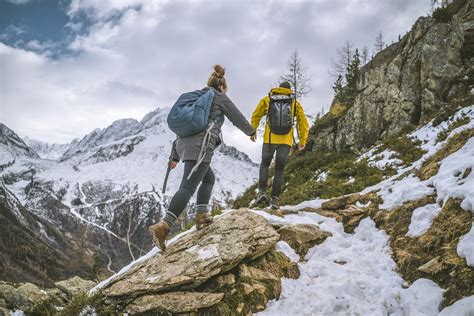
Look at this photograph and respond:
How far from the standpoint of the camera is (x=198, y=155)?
4844mm

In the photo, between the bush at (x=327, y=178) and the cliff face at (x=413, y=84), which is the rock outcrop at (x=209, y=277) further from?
the cliff face at (x=413, y=84)

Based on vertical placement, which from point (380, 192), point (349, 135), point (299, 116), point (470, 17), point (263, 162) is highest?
point (470, 17)

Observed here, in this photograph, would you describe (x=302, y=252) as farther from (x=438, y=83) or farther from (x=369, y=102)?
(x=369, y=102)

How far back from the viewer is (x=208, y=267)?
4375 millimetres

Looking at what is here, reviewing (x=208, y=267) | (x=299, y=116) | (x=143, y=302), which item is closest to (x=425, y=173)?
(x=299, y=116)

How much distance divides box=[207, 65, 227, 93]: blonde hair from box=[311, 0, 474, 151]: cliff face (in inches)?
370

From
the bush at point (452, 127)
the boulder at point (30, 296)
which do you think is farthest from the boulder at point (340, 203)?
the boulder at point (30, 296)

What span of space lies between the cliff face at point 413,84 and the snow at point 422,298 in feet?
31.1

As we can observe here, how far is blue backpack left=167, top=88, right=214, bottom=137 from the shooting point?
15.4ft

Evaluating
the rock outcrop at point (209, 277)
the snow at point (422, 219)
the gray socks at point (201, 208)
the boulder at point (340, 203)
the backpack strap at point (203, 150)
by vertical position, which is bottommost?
the rock outcrop at point (209, 277)

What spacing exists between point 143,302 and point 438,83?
1489cm

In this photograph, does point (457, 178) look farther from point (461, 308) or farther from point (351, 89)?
point (351, 89)

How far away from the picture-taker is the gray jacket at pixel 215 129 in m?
4.85

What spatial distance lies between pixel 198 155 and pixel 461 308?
3.55 meters
